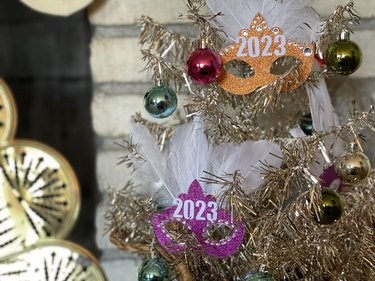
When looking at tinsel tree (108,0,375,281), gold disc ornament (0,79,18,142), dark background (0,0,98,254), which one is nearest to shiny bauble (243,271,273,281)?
tinsel tree (108,0,375,281)

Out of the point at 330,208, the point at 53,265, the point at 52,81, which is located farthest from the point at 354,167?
the point at 52,81

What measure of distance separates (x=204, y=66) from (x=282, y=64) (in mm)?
147

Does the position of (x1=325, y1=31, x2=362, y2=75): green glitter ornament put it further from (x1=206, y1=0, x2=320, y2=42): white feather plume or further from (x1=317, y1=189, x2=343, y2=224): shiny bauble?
(x1=317, y1=189, x2=343, y2=224): shiny bauble

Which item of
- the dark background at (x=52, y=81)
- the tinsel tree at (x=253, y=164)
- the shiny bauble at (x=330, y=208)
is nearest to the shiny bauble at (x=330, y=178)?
the tinsel tree at (x=253, y=164)

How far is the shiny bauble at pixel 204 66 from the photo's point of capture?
2.65ft

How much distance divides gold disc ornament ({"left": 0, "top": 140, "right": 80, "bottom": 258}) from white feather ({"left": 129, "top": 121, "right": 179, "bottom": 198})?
0.22 meters

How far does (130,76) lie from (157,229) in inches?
13.2

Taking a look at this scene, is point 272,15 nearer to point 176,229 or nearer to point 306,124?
point 306,124

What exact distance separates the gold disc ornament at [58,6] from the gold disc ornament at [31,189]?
215 millimetres

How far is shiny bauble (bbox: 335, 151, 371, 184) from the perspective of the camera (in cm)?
78

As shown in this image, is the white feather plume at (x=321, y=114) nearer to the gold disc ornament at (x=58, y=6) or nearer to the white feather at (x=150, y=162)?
the white feather at (x=150, y=162)

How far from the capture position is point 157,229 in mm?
829

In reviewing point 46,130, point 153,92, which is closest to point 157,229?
point 153,92

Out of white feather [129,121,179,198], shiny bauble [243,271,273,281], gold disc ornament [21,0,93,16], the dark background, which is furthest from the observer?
the dark background
